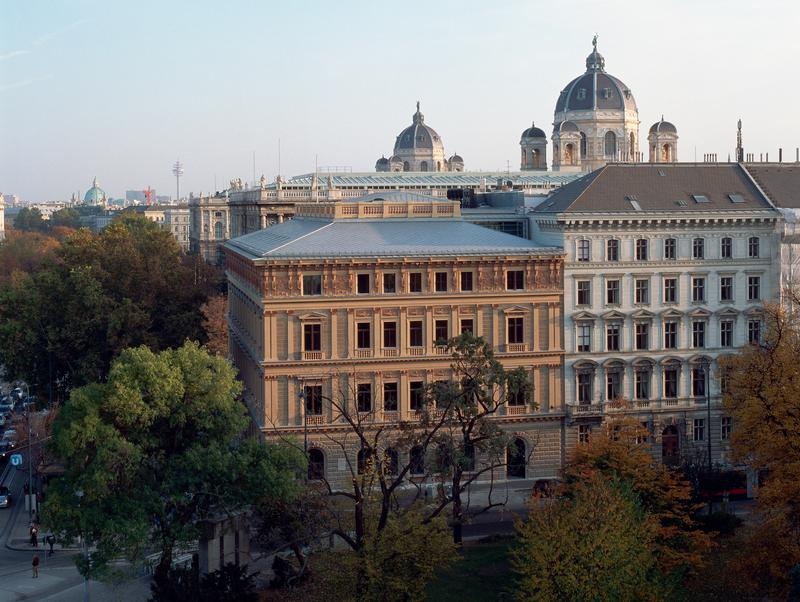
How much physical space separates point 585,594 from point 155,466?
1930 cm

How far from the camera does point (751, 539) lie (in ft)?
164

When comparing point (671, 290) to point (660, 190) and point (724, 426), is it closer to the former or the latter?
point (660, 190)

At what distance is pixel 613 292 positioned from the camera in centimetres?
7250

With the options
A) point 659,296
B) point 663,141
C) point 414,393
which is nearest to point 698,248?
point 659,296

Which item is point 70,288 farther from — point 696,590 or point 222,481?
point 696,590

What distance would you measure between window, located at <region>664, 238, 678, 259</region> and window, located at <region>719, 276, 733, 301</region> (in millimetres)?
3315

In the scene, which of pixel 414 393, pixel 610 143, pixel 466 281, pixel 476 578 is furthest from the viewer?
pixel 610 143

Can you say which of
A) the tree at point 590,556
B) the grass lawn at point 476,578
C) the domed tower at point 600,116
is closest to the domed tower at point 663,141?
the domed tower at point 600,116

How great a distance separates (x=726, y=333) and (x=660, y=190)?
9.27 metres

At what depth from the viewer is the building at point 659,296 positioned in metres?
71.5

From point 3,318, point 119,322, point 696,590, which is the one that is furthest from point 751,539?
point 3,318

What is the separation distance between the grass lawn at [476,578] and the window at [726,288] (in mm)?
23793

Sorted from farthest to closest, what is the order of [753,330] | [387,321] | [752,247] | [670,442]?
[753,330] → [752,247] → [670,442] → [387,321]

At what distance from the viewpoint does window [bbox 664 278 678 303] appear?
73062mm
